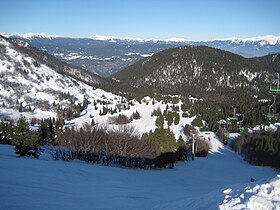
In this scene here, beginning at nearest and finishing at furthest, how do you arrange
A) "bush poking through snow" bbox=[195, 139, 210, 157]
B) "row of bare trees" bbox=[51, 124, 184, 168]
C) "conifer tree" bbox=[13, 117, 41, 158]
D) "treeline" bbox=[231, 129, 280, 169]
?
"conifer tree" bbox=[13, 117, 41, 158], "row of bare trees" bbox=[51, 124, 184, 168], "treeline" bbox=[231, 129, 280, 169], "bush poking through snow" bbox=[195, 139, 210, 157]

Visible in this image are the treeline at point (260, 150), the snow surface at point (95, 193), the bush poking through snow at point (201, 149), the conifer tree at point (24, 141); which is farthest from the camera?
the bush poking through snow at point (201, 149)

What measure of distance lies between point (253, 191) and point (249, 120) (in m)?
121

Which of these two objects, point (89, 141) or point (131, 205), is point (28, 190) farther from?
point (89, 141)

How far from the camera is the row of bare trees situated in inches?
1610

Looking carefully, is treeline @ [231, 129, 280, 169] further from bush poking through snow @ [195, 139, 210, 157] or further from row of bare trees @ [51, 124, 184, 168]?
row of bare trees @ [51, 124, 184, 168]

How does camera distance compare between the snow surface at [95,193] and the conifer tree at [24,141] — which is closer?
the snow surface at [95,193]

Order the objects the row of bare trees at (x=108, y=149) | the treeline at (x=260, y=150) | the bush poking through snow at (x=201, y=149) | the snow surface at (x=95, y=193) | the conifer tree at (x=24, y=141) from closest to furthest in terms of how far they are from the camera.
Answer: the snow surface at (x=95, y=193) < the conifer tree at (x=24, y=141) < the row of bare trees at (x=108, y=149) < the treeline at (x=260, y=150) < the bush poking through snow at (x=201, y=149)

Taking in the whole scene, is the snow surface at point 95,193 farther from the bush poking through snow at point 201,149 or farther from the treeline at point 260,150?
the bush poking through snow at point 201,149

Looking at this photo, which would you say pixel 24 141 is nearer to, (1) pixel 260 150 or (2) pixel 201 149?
(2) pixel 201 149

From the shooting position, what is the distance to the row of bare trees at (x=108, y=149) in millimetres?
40897

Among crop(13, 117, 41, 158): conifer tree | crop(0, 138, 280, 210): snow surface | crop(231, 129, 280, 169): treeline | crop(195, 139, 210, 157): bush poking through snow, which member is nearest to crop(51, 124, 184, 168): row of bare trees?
crop(13, 117, 41, 158): conifer tree

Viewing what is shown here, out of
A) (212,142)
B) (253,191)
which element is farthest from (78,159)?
(212,142)

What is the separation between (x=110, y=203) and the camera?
1700cm

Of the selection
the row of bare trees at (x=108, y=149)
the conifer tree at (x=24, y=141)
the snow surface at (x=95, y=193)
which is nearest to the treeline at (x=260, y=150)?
the row of bare trees at (x=108, y=149)
